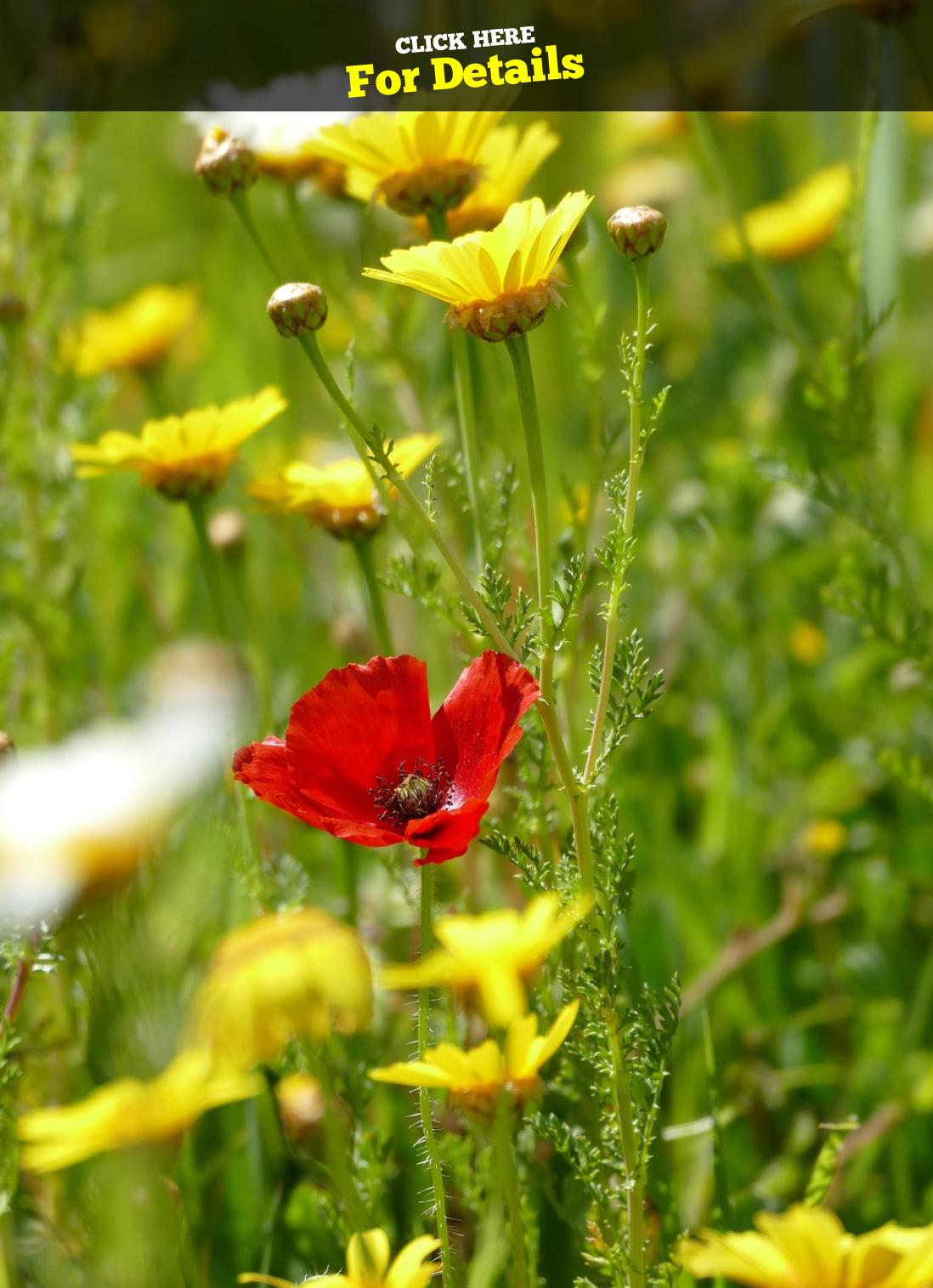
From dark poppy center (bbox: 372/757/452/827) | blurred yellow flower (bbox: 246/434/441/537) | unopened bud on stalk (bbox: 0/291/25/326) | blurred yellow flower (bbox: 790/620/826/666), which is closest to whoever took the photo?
dark poppy center (bbox: 372/757/452/827)

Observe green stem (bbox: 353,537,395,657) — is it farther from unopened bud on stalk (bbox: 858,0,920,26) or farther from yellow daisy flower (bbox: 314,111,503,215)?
unopened bud on stalk (bbox: 858,0,920,26)

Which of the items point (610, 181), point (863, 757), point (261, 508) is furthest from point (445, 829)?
point (610, 181)

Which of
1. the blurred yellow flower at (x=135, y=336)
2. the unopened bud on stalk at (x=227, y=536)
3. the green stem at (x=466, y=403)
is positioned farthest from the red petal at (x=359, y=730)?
the blurred yellow flower at (x=135, y=336)

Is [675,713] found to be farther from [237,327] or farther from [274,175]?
[237,327]

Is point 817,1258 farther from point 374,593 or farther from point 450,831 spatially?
point 374,593

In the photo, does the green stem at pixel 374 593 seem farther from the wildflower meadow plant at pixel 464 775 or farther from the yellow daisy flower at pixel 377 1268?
the yellow daisy flower at pixel 377 1268

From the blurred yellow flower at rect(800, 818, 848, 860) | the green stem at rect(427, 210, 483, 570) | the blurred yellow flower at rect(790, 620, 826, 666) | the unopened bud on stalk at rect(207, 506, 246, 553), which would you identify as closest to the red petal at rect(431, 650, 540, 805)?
the green stem at rect(427, 210, 483, 570)
